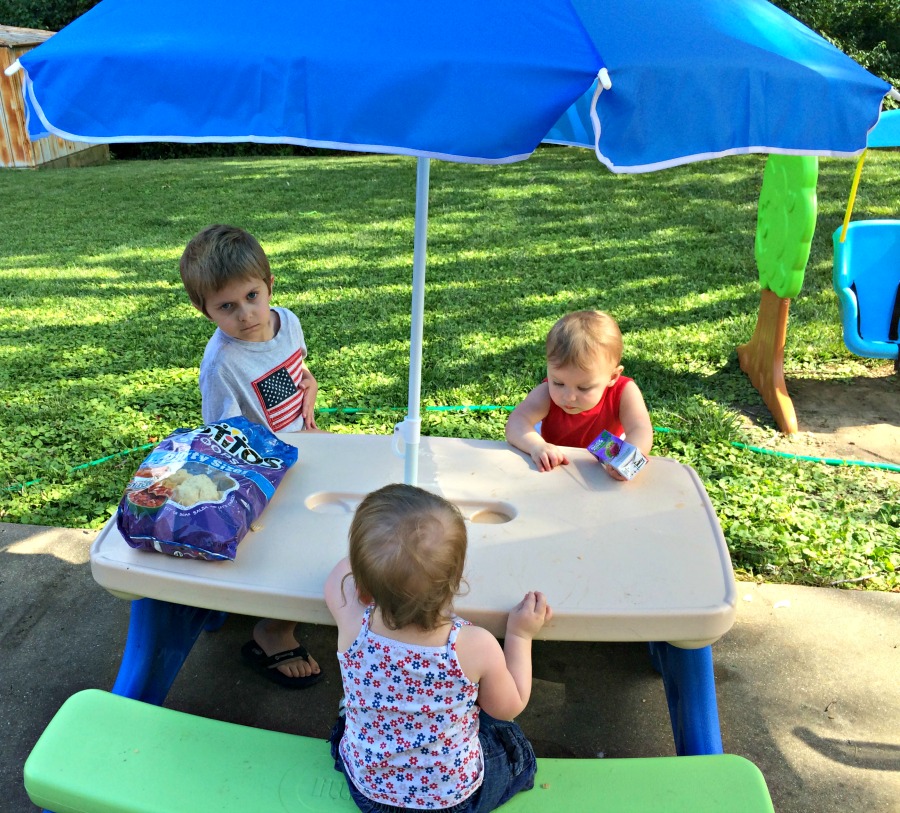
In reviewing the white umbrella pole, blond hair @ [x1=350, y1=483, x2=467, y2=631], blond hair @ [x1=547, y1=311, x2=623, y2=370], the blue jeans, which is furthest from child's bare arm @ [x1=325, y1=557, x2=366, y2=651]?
blond hair @ [x1=547, y1=311, x2=623, y2=370]

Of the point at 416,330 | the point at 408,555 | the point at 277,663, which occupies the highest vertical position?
the point at 416,330

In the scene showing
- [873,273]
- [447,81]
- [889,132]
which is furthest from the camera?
[873,273]

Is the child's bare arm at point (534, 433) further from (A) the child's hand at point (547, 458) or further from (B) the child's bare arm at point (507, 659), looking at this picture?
(B) the child's bare arm at point (507, 659)

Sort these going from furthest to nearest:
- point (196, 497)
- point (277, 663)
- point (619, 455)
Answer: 1. point (277, 663)
2. point (619, 455)
3. point (196, 497)

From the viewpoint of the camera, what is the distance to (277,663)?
264 centimetres

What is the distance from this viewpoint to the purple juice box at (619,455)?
2357 mm

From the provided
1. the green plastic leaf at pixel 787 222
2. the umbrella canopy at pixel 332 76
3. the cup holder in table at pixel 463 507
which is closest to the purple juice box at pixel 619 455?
the cup holder in table at pixel 463 507

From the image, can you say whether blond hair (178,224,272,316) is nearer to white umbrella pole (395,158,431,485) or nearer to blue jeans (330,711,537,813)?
white umbrella pole (395,158,431,485)

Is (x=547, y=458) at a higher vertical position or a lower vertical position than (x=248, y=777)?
higher

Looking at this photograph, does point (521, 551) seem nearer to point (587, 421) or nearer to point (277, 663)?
point (587, 421)

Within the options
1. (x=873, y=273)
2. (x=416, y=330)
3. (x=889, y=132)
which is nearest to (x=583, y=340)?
(x=416, y=330)

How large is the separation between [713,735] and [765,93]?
151 cm

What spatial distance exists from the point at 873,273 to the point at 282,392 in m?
3.64

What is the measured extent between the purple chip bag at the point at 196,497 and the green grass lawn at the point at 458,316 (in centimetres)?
161
